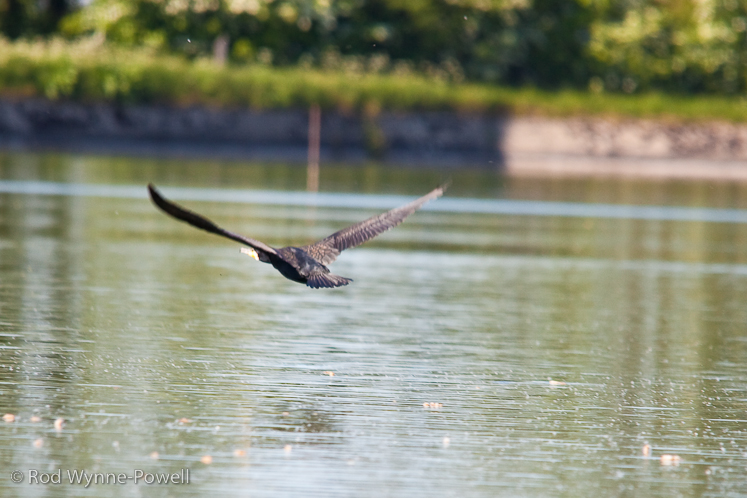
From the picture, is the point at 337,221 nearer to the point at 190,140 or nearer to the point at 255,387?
the point at 255,387

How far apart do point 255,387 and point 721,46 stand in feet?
135

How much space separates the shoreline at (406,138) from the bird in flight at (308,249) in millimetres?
28372

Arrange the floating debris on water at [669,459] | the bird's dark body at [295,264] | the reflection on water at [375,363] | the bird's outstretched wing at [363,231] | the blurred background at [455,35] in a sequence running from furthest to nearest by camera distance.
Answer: the blurred background at [455,35]
the bird's outstretched wing at [363,231]
the bird's dark body at [295,264]
the floating debris on water at [669,459]
the reflection on water at [375,363]

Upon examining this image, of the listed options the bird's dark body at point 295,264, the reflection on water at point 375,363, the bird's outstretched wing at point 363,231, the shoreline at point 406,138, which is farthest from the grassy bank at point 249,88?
the bird's dark body at point 295,264

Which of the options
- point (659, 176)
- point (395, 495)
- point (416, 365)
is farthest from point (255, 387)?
point (659, 176)

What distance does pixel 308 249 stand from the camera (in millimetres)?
8555

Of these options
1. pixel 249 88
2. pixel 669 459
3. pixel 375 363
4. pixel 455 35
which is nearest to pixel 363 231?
pixel 375 363

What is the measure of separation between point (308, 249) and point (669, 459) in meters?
2.99

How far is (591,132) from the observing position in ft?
141

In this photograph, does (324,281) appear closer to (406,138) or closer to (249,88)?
(249,88)

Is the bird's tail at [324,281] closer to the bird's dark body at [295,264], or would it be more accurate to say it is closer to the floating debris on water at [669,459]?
the bird's dark body at [295,264]

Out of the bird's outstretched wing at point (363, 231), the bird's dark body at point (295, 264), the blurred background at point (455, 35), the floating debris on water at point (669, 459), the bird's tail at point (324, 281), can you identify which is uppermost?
the blurred background at point (455, 35)

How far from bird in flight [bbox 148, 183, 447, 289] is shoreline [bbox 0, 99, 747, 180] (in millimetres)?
28372

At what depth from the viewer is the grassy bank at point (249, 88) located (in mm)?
39406
